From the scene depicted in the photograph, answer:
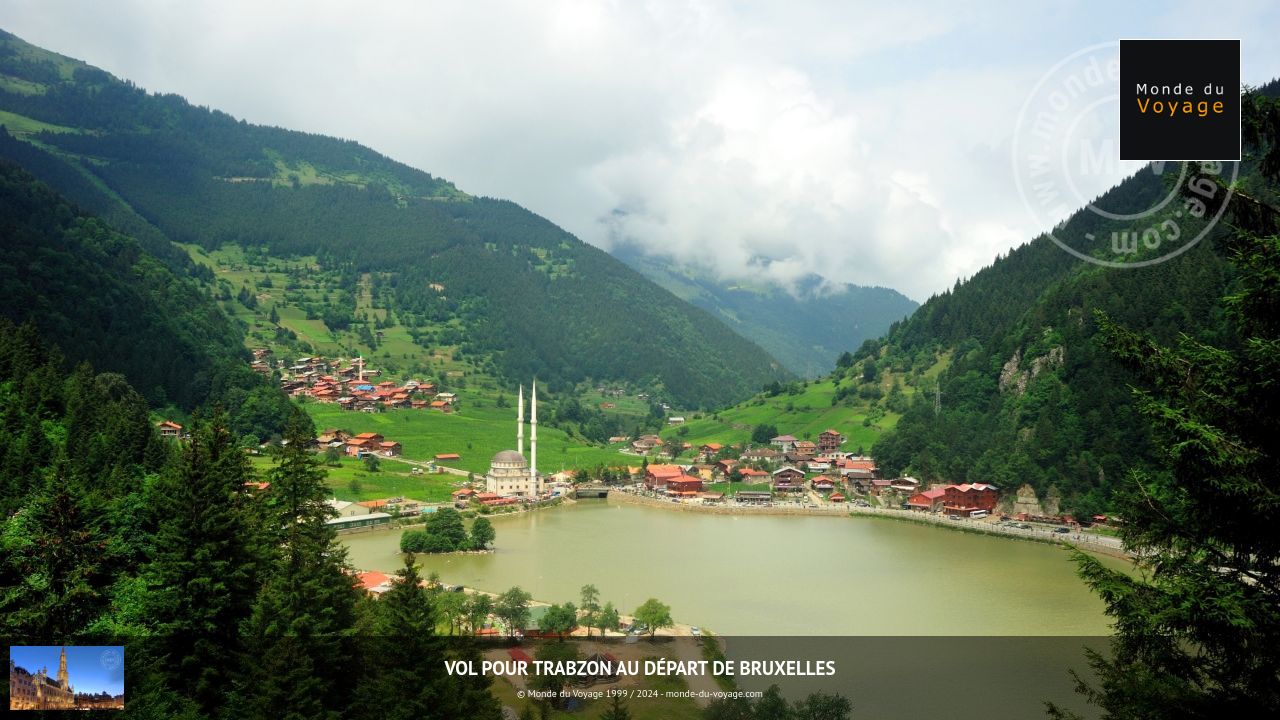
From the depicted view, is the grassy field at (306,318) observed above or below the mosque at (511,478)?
above

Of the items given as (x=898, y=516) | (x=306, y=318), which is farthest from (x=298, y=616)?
(x=306, y=318)

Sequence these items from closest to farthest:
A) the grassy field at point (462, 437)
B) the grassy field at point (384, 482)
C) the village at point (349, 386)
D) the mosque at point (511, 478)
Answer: the grassy field at point (384, 482)
the mosque at point (511, 478)
the grassy field at point (462, 437)
the village at point (349, 386)

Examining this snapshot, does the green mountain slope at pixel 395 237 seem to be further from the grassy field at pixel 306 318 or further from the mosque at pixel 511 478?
the mosque at pixel 511 478

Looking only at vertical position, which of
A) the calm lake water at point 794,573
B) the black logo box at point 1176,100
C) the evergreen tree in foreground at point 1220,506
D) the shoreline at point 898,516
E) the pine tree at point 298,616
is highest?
the black logo box at point 1176,100

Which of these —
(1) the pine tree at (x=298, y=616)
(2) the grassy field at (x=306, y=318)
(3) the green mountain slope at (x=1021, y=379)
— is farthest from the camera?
(2) the grassy field at (x=306, y=318)

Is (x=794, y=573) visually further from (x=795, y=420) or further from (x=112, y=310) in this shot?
(x=795, y=420)

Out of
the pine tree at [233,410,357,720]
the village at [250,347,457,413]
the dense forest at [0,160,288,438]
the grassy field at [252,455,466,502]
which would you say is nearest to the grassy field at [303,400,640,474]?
the village at [250,347,457,413]

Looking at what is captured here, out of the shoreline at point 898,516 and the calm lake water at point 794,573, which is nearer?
the calm lake water at point 794,573

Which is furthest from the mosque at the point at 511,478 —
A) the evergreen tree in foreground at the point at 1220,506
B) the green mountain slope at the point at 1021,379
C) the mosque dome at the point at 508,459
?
the evergreen tree in foreground at the point at 1220,506
